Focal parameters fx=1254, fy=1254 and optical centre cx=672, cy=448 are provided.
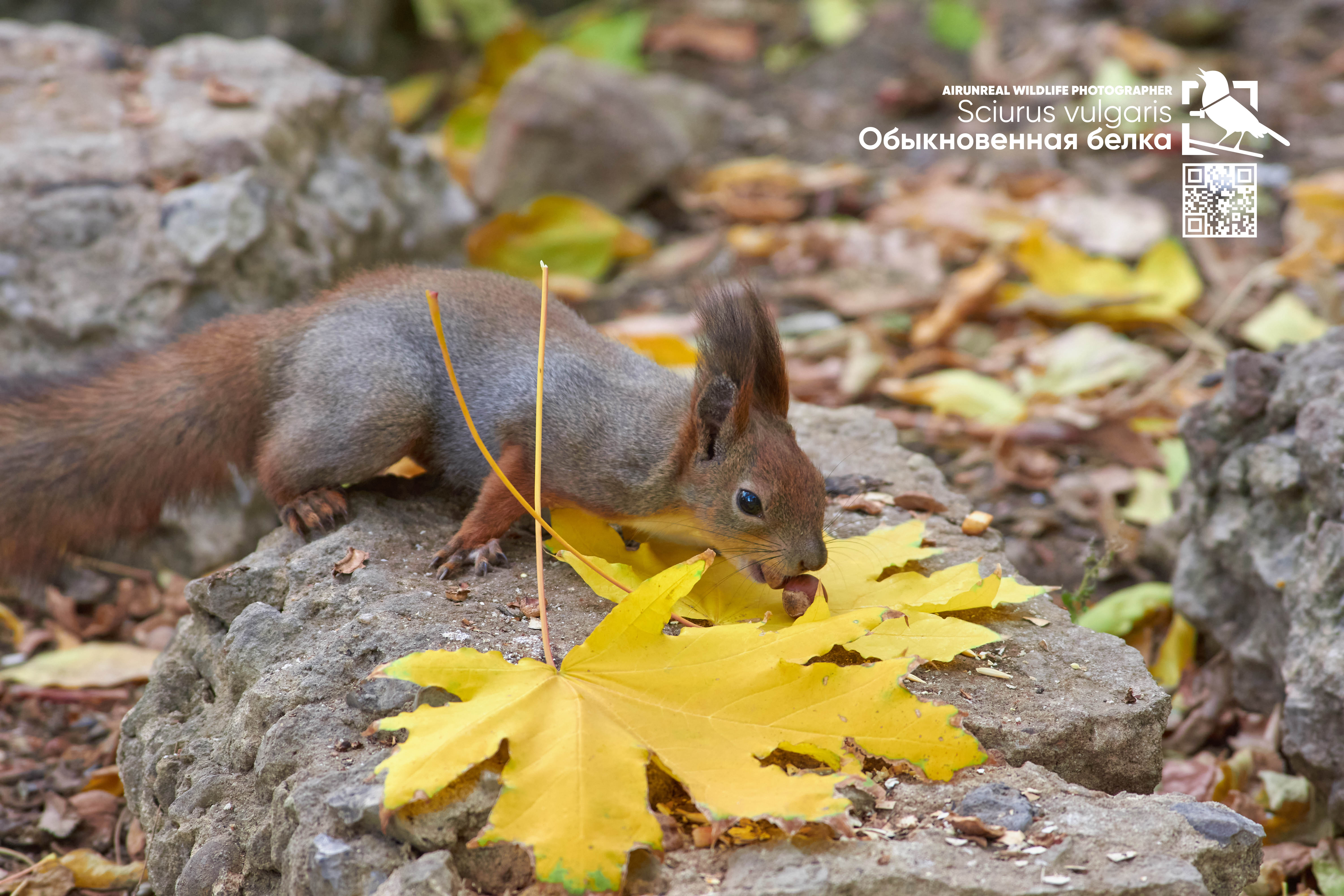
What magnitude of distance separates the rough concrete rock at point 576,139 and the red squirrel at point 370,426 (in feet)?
8.76

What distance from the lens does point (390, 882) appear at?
5.44 feet

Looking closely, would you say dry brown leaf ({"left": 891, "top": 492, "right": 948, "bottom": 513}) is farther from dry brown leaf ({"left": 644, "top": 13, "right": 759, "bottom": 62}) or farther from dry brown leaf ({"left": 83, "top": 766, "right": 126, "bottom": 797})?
dry brown leaf ({"left": 644, "top": 13, "right": 759, "bottom": 62})

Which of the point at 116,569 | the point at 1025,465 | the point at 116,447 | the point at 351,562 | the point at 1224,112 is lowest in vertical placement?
the point at 116,569

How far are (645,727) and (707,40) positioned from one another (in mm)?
6187

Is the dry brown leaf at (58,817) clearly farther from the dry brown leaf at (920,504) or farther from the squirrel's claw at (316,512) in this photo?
the dry brown leaf at (920,504)

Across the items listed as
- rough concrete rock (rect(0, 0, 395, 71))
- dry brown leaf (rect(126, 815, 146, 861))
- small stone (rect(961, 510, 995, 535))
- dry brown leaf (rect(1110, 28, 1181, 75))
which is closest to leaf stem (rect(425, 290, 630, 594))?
small stone (rect(961, 510, 995, 535))

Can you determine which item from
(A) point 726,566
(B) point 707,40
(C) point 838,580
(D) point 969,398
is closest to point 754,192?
(B) point 707,40

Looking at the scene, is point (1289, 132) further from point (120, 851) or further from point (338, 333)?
point (120, 851)

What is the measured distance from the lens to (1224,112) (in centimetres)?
596

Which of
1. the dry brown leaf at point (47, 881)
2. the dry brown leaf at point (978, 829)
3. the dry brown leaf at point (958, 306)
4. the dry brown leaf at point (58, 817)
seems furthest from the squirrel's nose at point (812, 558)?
the dry brown leaf at point (958, 306)

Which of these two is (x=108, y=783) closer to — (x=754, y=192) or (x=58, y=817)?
(x=58, y=817)

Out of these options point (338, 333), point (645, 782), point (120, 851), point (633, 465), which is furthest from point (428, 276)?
point (645, 782)

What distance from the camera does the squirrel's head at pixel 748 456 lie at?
2.40 metres

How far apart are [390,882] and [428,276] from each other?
1733mm
